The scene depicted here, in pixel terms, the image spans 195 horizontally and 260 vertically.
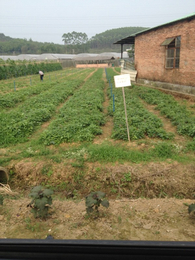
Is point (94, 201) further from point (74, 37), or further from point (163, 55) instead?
point (74, 37)

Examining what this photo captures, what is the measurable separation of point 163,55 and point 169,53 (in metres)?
0.69

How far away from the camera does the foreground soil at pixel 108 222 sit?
137 inches

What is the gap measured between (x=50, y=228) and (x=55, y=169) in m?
2.54

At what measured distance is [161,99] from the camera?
12.8 m

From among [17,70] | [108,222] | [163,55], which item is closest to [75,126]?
[108,222]

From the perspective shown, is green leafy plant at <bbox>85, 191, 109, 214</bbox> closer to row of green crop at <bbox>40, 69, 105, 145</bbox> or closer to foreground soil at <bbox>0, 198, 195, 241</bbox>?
foreground soil at <bbox>0, 198, 195, 241</bbox>

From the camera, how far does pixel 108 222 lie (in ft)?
12.6

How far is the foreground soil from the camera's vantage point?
11.4 feet

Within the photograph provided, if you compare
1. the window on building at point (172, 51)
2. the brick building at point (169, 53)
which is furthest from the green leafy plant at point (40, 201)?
the window on building at point (172, 51)

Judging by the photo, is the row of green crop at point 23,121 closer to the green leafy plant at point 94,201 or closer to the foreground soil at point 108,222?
the foreground soil at point 108,222

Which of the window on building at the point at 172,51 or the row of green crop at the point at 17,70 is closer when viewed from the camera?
the window on building at the point at 172,51

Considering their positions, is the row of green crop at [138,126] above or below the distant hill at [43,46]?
below

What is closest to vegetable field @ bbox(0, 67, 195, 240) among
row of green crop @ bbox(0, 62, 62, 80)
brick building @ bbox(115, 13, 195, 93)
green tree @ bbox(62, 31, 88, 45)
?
brick building @ bbox(115, 13, 195, 93)

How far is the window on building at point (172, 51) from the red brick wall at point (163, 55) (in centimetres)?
30
